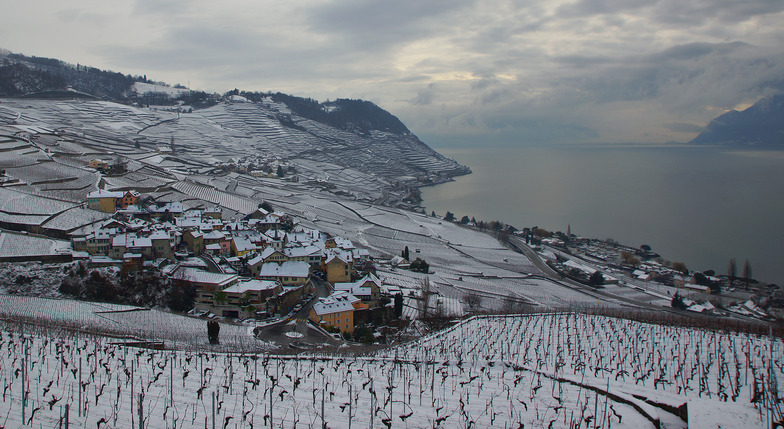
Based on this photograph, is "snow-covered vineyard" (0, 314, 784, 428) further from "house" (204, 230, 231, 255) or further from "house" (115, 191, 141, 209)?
"house" (115, 191, 141, 209)

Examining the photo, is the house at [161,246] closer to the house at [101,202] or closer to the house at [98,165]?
the house at [101,202]

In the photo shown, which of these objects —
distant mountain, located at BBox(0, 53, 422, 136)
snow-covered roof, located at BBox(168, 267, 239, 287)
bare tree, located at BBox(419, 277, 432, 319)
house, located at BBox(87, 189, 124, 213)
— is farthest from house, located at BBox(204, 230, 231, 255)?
distant mountain, located at BBox(0, 53, 422, 136)

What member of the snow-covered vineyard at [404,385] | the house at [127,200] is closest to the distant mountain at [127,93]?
the house at [127,200]

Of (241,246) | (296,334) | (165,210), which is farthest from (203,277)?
(165,210)

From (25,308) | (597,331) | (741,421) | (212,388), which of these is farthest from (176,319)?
(741,421)

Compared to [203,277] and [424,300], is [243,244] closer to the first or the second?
[203,277]
